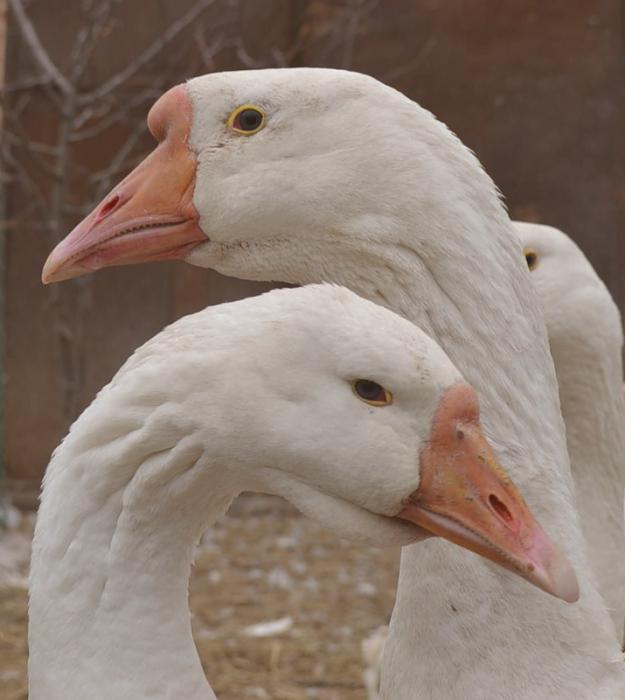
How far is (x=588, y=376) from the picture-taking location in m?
3.67

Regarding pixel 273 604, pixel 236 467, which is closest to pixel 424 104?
pixel 273 604

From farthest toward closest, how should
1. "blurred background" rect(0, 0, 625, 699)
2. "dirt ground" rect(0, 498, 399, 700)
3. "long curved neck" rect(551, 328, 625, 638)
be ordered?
"blurred background" rect(0, 0, 625, 699) → "dirt ground" rect(0, 498, 399, 700) → "long curved neck" rect(551, 328, 625, 638)

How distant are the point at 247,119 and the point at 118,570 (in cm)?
106

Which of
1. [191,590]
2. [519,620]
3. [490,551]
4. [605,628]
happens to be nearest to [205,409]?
[490,551]

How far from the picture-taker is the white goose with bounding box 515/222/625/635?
3629 millimetres

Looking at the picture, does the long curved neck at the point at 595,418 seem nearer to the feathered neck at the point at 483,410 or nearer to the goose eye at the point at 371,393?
the feathered neck at the point at 483,410

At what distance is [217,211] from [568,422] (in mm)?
1384

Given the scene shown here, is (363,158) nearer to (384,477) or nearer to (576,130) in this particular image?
(384,477)

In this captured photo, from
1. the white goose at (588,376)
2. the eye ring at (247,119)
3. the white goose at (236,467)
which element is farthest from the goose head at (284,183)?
the white goose at (588,376)

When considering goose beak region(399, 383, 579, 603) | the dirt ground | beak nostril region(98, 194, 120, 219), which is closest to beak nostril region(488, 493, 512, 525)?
goose beak region(399, 383, 579, 603)

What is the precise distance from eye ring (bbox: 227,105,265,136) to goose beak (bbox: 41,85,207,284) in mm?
104

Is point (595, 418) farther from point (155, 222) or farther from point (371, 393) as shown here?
point (371, 393)

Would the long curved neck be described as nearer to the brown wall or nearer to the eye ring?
the eye ring

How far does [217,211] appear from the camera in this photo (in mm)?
2750
